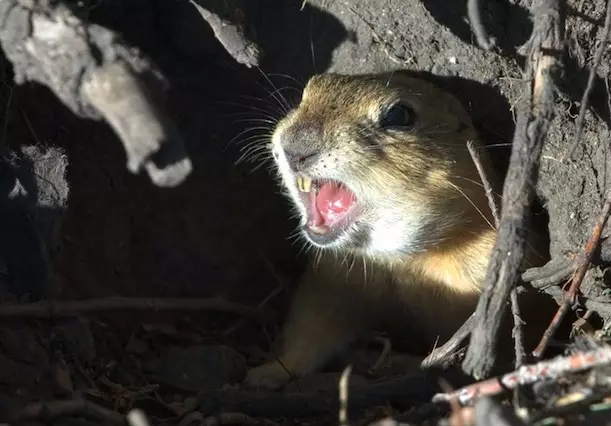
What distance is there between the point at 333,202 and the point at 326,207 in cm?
5

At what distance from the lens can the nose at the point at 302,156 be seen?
401 cm

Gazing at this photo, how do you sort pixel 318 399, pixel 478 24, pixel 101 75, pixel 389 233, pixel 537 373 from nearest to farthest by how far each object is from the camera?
pixel 537 373 < pixel 101 75 < pixel 318 399 < pixel 478 24 < pixel 389 233

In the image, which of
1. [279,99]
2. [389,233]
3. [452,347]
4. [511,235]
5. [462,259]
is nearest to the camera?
[511,235]

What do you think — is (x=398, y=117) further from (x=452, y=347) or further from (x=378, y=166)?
(x=452, y=347)

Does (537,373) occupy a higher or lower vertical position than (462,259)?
higher

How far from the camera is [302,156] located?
13.2 feet

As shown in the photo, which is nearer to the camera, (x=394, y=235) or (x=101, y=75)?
(x=101, y=75)

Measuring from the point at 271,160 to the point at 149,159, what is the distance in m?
2.55

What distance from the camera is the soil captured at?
12.4ft

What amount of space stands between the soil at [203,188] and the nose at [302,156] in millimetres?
621

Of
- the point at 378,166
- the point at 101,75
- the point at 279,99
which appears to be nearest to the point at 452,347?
the point at 378,166

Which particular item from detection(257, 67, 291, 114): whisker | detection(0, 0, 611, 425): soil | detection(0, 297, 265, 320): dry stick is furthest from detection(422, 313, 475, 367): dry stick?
detection(257, 67, 291, 114): whisker

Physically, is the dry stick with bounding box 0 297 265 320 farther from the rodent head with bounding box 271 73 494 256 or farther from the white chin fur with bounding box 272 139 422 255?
the white chin fur with bounding box 272 139 422 255

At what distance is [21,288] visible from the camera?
12.7 ft
